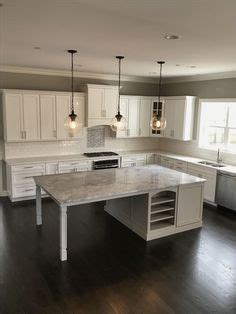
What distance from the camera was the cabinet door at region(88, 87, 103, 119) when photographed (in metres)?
6.62

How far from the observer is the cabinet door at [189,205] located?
4.72 meters

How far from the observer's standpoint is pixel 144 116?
7.66 m

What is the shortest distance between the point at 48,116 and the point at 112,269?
3.87 m

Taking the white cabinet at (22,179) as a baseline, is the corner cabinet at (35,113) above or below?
above

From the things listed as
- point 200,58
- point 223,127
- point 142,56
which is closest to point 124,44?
point 142,56

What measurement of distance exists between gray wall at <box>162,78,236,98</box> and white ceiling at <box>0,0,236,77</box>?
1.96 meters

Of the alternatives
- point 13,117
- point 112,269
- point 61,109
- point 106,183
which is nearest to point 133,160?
point 61,109

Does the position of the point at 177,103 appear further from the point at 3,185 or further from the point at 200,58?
the point at 3,185

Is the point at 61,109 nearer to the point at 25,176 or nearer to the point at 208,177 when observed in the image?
the point at 25,176

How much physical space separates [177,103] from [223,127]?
51.6 inches

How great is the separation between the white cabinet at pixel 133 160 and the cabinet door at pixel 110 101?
1.17 meters

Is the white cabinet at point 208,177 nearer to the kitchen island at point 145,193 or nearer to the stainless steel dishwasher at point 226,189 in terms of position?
the stainless steel dishwasher at point 226,189

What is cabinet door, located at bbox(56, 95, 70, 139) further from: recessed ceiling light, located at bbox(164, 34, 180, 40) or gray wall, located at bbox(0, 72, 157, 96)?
recessed ceiling light, located at bbox(164, 34, 180, 40)

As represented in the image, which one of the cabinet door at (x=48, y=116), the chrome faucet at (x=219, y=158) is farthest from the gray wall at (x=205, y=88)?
the cabinet door at (x=48, y=116)
